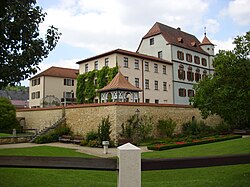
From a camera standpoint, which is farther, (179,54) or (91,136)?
(179,54)

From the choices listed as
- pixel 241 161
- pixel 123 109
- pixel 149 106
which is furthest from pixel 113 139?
pixel 241 161

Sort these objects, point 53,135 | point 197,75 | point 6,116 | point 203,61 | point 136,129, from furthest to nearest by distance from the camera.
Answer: point 203,61 → point 197,75 → point 6,116 → point 53,135 → point 136,129

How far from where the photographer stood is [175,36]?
44.3 meters

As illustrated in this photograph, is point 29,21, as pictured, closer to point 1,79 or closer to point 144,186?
point 1,79

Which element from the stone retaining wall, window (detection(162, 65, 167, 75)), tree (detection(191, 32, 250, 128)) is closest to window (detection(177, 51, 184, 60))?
window (detection(162, 65, 167, 75))

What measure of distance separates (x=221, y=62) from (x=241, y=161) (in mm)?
5538

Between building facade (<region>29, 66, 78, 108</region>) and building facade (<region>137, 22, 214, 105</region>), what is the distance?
524 inches

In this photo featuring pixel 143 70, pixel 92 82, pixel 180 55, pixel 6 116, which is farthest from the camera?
pixel 180 55

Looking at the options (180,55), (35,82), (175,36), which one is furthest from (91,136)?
(175,36)

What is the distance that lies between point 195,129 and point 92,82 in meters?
14.7

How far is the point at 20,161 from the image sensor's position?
11.6ft

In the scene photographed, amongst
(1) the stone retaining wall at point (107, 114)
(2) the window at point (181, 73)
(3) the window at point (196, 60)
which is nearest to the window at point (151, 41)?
(2) the window at point (181, 73)

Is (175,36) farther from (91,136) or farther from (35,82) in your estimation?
(91,136)

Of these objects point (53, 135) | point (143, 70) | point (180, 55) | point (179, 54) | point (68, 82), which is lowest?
point (53, 135)
